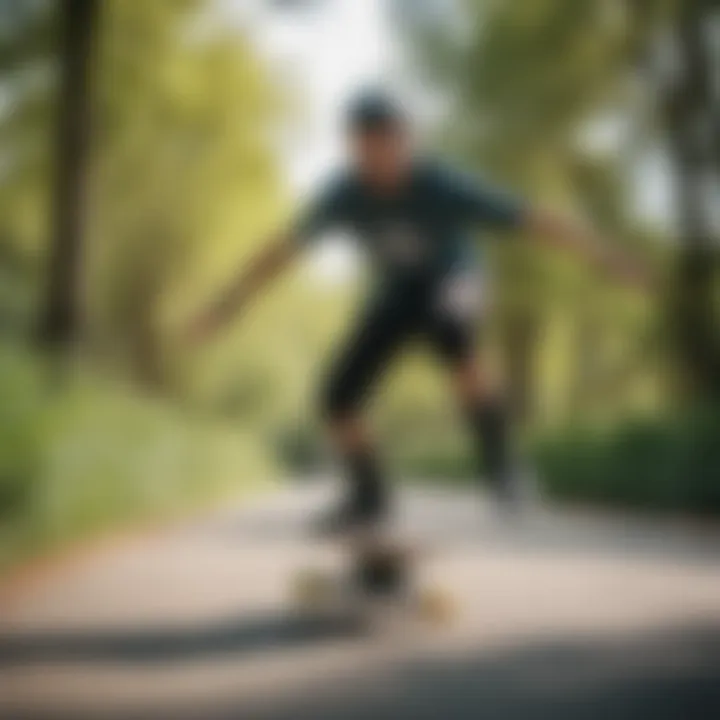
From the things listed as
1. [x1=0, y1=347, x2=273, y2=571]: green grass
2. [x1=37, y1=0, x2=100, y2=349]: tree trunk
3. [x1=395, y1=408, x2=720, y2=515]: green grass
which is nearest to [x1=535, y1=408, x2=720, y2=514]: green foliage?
[x1=395, y1=408, x2=720, y2=515]: green grass

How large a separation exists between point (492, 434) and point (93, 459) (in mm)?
533

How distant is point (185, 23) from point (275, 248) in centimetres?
34

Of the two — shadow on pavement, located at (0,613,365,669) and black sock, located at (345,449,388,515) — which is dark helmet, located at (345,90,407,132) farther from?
shadow on pavement, located at (0,613,365,669)

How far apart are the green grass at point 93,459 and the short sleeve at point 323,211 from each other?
282 mm

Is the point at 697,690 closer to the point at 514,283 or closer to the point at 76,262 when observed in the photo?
the point at 514,283

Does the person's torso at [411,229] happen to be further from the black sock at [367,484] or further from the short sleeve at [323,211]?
the black sock at [367,484]

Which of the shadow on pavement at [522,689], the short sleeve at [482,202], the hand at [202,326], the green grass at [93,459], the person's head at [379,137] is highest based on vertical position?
the person's head at [379,137]

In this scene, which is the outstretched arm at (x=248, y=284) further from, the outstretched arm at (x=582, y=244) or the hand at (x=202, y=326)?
the outstretched arm at (x=582, y=244)

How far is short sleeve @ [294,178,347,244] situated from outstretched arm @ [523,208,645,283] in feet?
0.83

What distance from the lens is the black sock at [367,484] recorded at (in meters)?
1.41

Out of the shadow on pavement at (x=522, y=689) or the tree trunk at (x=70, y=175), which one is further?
the tree trunk at (x=70, y=175)

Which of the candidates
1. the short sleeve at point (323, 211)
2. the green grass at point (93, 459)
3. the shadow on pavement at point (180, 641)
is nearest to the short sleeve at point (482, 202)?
the short sleeve at point (323, 211)

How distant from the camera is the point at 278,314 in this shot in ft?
4.76

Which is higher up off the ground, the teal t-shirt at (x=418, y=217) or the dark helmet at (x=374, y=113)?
the dark helmet at (x=374, y=113)
